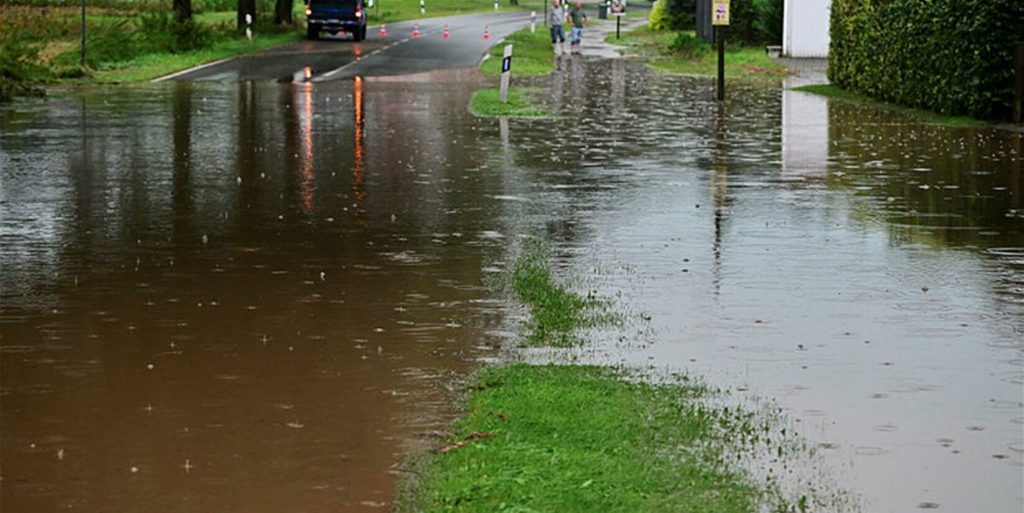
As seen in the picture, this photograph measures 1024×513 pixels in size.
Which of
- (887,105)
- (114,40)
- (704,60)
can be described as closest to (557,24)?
(704,60)

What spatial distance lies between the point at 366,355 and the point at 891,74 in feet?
74.6

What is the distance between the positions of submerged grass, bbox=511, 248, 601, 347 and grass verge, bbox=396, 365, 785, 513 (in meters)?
1.07

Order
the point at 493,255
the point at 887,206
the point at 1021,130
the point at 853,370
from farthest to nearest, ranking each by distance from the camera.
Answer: the point at 1021,130 < the point at 887,206 < the point at 493,255 < the point at 853,370

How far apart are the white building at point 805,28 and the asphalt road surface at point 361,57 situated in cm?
838

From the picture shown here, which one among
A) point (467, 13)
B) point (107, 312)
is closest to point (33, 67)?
point (107, 312)

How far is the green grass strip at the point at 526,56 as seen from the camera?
138 feet

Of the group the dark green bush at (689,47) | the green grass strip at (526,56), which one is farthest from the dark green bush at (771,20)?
the green grass strip at (526,56)

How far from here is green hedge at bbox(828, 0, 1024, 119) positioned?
86.9 ft

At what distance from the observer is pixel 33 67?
36.3m

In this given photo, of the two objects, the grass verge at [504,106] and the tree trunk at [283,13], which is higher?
the tree trunk at [283,13]

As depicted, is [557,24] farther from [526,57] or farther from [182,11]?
[182,11]

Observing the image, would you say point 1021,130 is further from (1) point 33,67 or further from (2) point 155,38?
(2) point 155,38

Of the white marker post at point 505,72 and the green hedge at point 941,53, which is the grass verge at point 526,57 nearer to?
the green hedge at point 941,53

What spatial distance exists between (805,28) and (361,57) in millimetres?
11975
